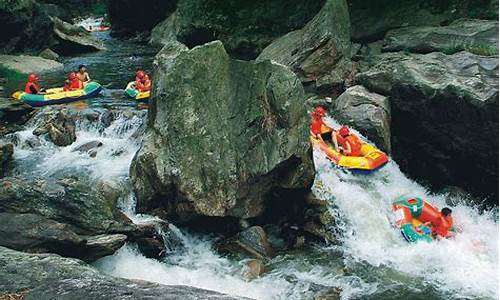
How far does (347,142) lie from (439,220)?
2869mm

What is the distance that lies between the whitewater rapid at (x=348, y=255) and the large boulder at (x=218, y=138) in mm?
815

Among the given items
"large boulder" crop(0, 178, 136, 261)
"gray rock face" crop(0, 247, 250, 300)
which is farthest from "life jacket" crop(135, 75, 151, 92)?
"gray rock face" crop(0, 247, 250, 300)

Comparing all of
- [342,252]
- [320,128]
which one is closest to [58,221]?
[342,252]

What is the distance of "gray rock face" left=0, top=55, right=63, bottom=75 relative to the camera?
77.7 feet

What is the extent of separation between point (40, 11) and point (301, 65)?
68.4 feet

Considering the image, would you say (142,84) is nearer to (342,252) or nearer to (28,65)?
(28,65)

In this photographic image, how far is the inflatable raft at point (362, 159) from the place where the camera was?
11589 millimetres

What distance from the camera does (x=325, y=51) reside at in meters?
16.7

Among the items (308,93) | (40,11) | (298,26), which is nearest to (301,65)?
(308,93)

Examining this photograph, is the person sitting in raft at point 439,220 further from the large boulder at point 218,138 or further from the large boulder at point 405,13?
the large boulder at point 405,13

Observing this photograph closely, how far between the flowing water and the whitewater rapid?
2 centimetres

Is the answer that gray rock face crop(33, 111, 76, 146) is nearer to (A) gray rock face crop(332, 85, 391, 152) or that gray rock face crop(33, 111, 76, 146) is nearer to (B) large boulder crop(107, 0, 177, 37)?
(A) gray rock face crop(332, 85, 391, 152)

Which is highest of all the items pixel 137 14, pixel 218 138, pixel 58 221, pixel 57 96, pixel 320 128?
pixel 218 138

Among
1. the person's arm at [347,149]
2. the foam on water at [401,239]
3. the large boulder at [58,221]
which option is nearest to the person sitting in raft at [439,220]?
the foam on water at [401,239]
